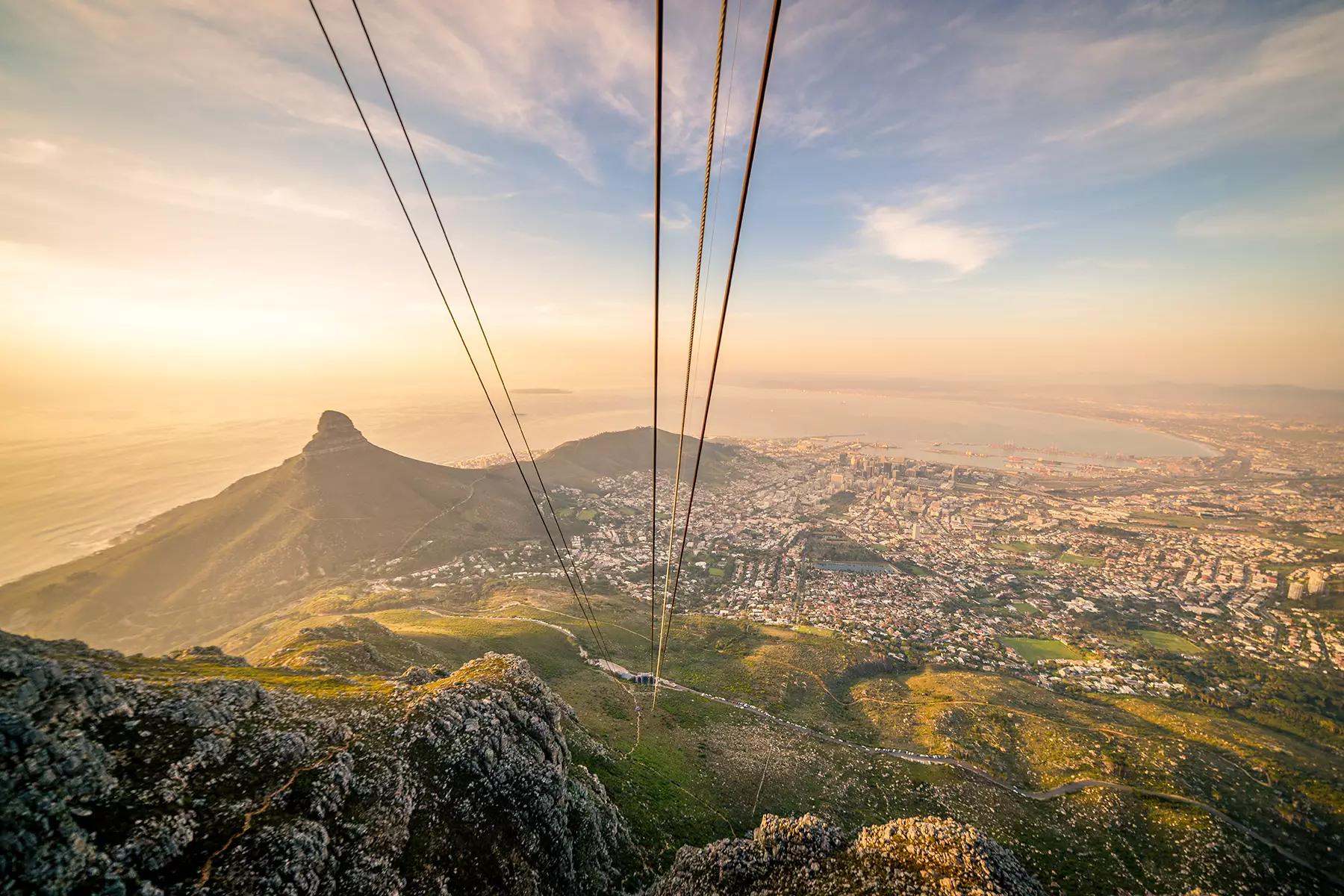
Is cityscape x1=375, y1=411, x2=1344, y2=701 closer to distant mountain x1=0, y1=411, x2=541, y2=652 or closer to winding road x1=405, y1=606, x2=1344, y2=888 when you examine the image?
distant mountain x1=0, y1=411, x2=541, y2=652

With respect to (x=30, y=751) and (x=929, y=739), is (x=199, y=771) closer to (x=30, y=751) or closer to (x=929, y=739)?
(x=30, y=751)

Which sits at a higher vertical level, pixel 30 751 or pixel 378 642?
pixel 30 751

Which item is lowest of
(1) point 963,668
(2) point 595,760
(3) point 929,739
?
(1) point 963,668

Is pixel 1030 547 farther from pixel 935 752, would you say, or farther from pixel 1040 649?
pixel 935 752

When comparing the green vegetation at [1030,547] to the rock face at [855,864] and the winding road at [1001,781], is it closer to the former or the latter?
the winding road at [1001,781]

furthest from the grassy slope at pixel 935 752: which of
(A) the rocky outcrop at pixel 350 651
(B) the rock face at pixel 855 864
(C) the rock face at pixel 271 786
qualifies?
(C) the rock face at pixel 271 786

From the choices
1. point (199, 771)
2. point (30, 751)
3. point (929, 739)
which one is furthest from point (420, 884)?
point (929, 739)
